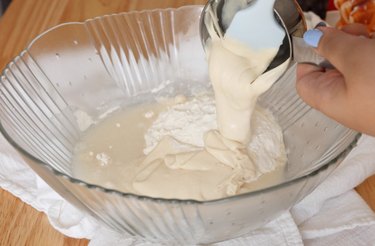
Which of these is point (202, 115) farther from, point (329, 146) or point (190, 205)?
point (190, 205)

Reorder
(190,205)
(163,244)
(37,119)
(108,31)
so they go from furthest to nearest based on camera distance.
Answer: (108,31), (37,119), (163,244), (190,205)

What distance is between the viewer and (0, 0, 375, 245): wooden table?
0.84 meters

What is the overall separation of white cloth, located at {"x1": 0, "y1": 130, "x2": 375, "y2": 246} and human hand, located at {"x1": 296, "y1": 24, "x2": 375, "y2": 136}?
0.63 ft

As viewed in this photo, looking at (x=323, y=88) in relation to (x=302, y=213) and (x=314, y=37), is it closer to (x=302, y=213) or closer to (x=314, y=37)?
(x=314, y=37)

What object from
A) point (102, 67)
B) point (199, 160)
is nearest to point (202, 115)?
point (199, 160)

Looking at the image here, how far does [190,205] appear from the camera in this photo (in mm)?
601

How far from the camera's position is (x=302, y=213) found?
0.85m

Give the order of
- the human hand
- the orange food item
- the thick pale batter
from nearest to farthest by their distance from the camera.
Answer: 1. the human hand
2. the thick pale batter
3. the orange food item

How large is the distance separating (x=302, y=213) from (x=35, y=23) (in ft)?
2.35

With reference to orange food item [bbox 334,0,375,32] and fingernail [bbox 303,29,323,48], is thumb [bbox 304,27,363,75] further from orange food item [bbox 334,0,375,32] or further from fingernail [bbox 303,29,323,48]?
orange food item [bbox 334,0,375,32]

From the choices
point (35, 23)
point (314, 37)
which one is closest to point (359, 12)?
point (314, 37)

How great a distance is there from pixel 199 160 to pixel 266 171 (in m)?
0.10

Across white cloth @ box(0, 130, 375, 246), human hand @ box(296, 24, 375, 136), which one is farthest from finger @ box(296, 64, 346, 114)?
white cloth @ box(0, 130, 375, 246)

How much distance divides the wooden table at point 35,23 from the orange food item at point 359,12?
1.07ft
